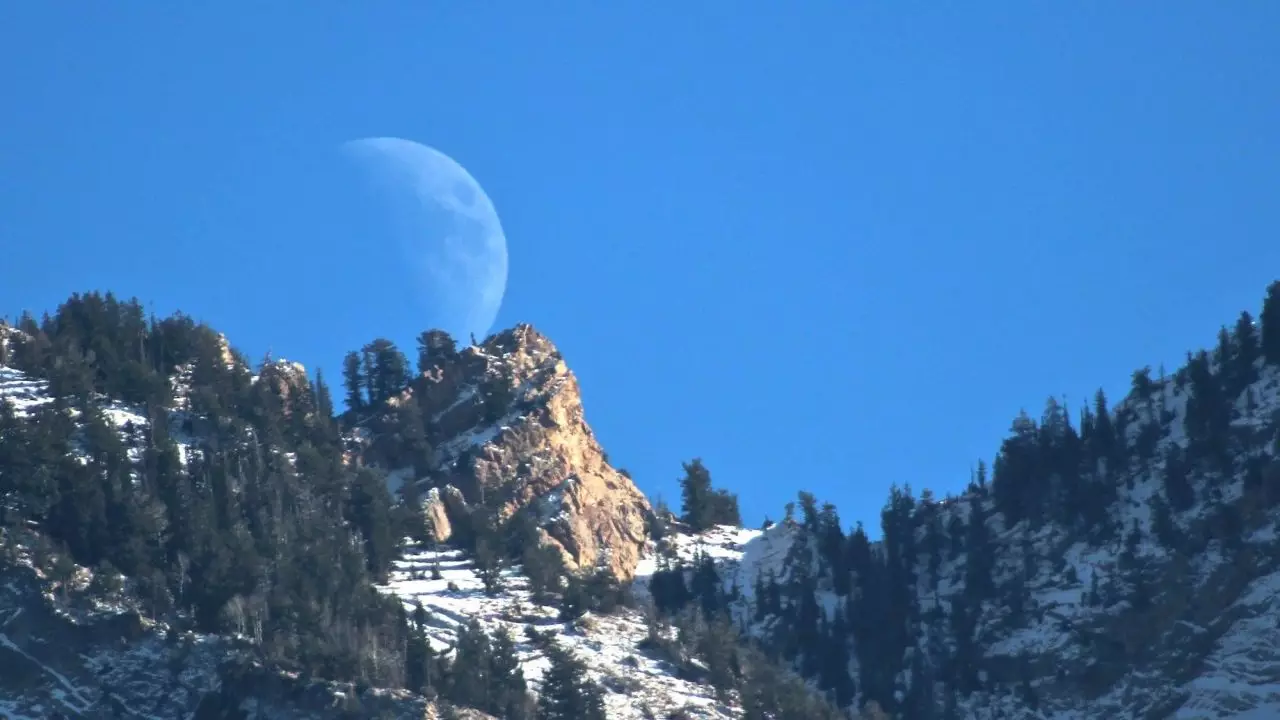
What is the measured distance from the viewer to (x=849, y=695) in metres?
156

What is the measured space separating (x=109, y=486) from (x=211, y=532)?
7029 mm

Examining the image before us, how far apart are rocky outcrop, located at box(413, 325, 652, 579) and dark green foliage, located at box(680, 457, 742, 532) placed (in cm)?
557

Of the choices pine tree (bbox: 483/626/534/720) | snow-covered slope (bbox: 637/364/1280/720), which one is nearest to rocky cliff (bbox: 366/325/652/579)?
snow-covered slope (bbox: 637/364/1280/720)

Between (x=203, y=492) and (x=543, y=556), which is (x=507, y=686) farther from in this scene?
(x=543, y=556)

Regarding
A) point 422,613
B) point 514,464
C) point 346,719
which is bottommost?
point 346,719

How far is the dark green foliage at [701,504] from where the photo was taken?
188 meters

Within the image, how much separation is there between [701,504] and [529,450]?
19.2 m

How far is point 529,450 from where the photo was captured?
17688 cm

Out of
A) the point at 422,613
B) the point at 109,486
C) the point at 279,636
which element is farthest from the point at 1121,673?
the point at 109,486

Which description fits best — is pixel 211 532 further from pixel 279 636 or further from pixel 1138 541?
pixel 1138 541

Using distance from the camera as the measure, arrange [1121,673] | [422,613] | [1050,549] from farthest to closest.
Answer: [1050,549] < [1121,673] < [422,613]

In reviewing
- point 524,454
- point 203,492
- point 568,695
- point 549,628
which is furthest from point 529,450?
point 568,695

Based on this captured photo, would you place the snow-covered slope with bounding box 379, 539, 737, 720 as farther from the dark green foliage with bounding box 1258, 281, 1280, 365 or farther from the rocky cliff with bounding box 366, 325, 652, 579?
the dark green foliage with bounding box 1258, 281, 1280, 365

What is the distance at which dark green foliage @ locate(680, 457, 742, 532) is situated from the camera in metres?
188
